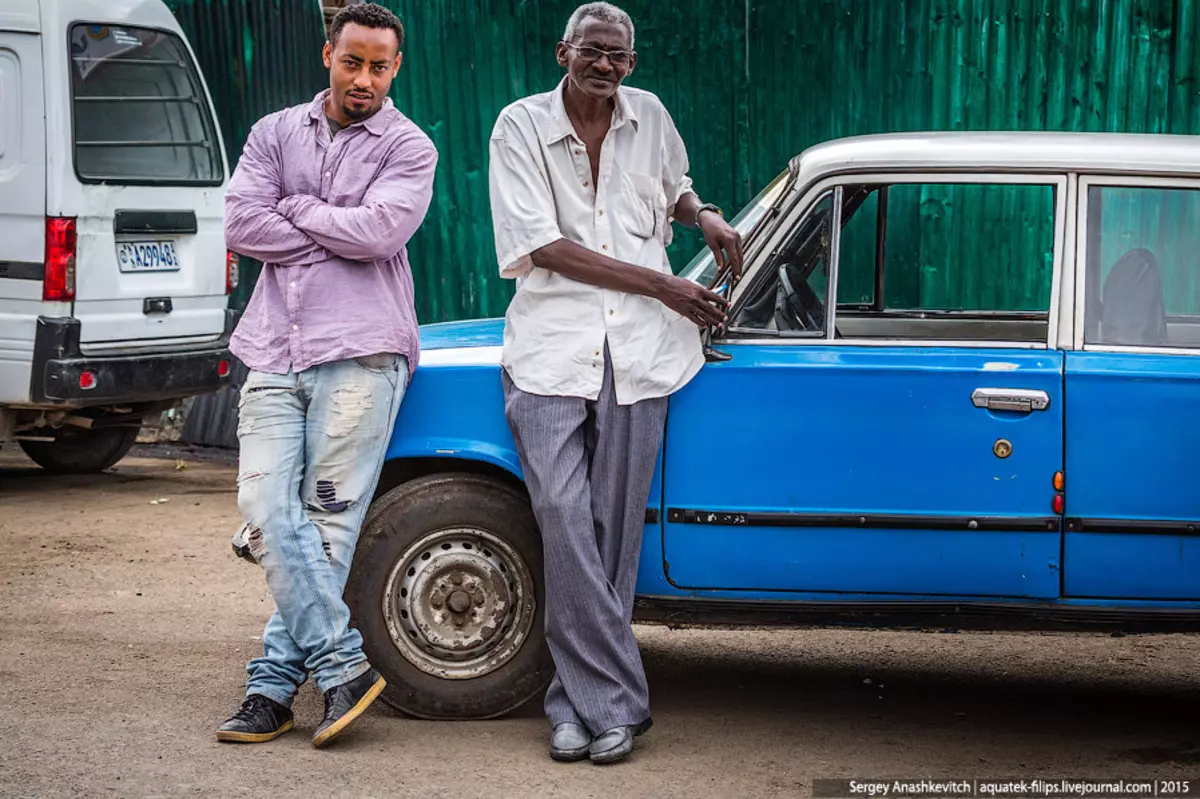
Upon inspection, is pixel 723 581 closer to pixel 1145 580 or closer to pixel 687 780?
pixel 687 780

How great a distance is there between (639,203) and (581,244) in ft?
0.76

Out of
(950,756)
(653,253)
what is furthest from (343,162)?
(950,756)

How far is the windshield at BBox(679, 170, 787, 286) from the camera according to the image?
5.28m

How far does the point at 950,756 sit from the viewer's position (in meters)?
4.93

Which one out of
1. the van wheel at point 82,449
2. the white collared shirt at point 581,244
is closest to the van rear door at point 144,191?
the van wheel at point 82,449

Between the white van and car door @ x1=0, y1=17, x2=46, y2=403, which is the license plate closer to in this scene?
the white van

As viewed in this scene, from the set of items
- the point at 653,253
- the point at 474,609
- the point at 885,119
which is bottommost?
the point at 474,609

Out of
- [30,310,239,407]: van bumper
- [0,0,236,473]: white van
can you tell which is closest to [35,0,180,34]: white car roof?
[0,0,236,473]: white van

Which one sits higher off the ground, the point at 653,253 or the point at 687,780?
the point at 653,253

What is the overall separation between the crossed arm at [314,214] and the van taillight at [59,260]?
4067 mm

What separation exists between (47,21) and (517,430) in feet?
17.0

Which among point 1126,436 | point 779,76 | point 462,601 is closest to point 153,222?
point 779,76

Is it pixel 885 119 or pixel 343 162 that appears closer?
pixel 343 162

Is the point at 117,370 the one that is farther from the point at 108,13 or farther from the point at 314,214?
the point at 314,214
